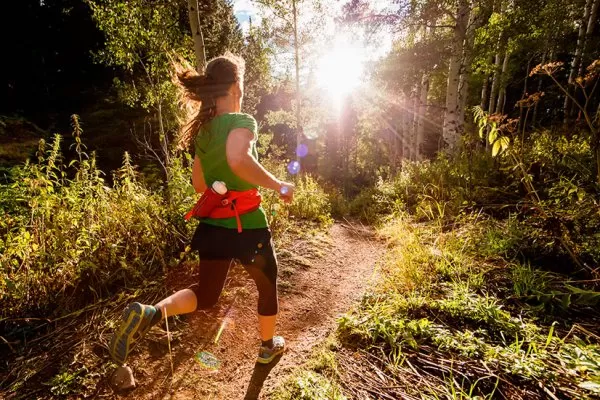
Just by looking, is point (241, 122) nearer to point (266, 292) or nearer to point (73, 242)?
point (266, 292)

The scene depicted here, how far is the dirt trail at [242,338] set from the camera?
2.25m

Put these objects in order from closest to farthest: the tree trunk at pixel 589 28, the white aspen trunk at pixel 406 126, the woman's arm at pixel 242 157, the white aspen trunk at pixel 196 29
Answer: the woman's arm at pixel 242 157
the white aspen trunk at pixel 196 29
the tree trunk at pixel 589 28
the white aspen trunk at pixel 406 126

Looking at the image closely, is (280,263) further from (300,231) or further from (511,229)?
(511,229)

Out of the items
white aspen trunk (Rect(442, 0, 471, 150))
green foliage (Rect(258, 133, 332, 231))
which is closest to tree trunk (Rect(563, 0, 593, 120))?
white aspen trunk (Rect(442, 0, 471, 150))

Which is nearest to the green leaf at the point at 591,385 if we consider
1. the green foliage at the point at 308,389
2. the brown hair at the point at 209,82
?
the green foliage at the point at 308,389

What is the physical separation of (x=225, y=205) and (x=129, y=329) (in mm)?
973

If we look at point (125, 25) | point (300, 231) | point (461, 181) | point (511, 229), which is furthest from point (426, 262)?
point (125, 25)

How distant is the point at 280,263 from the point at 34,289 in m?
2.72

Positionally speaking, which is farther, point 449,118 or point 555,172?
point 449,118

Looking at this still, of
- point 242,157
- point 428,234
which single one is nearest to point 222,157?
point 242,157

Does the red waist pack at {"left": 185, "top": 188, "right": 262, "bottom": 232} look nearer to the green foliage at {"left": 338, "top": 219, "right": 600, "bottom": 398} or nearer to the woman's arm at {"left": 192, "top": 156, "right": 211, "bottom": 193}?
the woman's arm at {"left": 192, "top": 156, "right": 211, "bottom": 193}

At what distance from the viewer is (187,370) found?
2.39 meters

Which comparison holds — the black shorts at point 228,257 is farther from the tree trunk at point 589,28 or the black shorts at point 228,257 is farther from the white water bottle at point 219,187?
the tree trunk at point 589,28

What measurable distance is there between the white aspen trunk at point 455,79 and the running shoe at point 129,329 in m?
9.51
